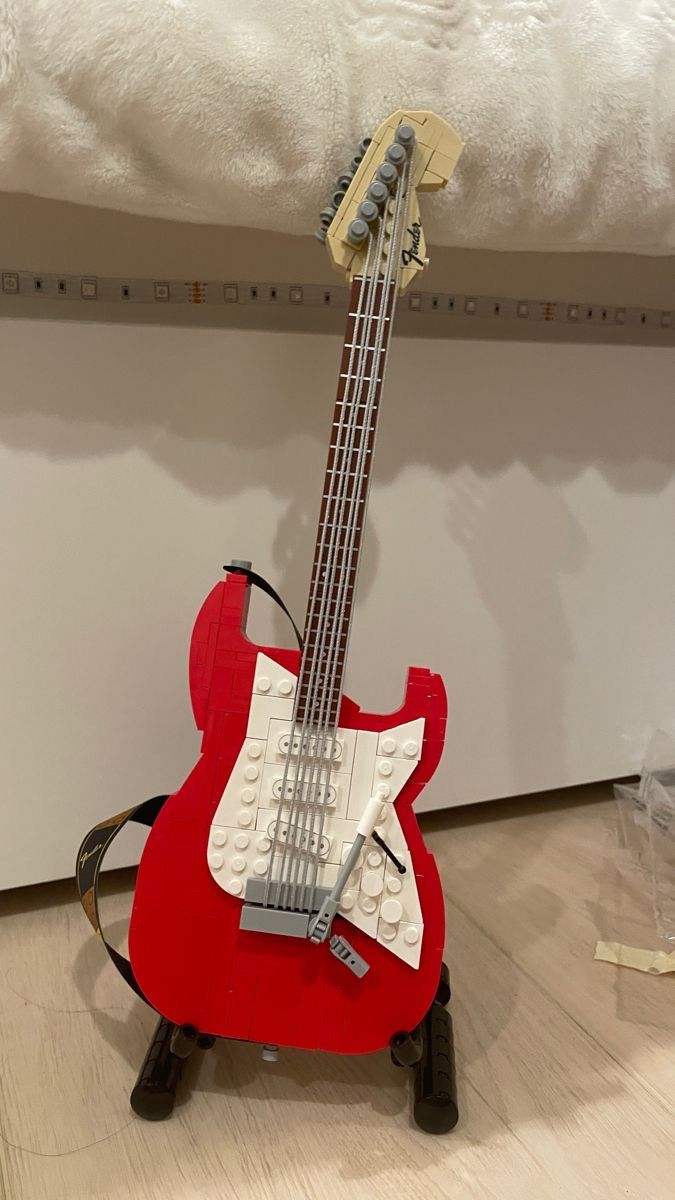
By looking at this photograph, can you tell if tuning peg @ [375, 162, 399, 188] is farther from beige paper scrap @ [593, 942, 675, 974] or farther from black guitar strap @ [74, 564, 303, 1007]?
beige paper scrap @ [593, 942, 675, 974]

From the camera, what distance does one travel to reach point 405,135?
28.3 inches

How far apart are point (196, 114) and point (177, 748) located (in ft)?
2.15

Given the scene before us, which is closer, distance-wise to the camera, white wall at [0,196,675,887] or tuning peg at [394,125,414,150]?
tuning peg at [394,125,414,150]

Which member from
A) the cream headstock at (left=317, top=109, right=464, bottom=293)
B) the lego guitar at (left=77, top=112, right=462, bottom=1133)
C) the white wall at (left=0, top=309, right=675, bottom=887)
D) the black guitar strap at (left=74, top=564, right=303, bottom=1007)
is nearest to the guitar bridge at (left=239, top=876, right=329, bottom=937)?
the lego guitar at (left=77, top=112, right=462, bottom=1133)

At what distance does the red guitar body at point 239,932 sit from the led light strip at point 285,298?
1.19 feet

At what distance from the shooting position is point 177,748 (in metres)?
1.07

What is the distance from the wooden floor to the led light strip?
0.67 meters

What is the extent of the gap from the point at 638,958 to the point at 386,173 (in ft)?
2.74

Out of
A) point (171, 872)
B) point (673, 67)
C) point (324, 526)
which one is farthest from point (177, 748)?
point (673, 67)

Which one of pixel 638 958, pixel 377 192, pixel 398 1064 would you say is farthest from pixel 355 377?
pixel 638 958

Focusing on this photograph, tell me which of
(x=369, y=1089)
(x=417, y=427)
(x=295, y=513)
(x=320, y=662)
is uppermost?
(x=417, y=427)

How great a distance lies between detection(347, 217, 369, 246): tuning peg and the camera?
2.38 ft

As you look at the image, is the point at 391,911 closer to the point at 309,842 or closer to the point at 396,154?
the point at 309,842

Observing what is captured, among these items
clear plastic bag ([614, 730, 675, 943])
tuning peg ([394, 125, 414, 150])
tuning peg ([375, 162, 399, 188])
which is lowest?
clear plastic bag ([614, 730, 675, 943])
